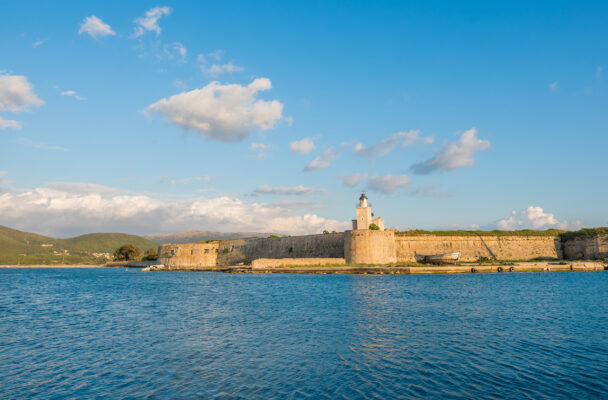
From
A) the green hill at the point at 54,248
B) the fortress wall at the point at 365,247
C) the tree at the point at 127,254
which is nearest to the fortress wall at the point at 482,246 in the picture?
the fortress wall at the point at 365,247

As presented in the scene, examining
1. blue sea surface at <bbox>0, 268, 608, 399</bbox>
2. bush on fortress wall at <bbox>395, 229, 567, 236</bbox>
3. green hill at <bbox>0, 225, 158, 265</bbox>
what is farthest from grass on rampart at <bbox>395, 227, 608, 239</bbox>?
green hill at <bbox>0, 225, 158, 265</bbox>

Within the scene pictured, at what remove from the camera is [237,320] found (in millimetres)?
14867

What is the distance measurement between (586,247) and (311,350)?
55.6 meters

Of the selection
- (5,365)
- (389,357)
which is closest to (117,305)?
(5,365)

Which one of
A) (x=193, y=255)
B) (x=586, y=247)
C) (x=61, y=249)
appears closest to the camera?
(x=586, y=247)

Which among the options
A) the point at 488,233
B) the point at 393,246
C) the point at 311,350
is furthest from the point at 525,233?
the point at 311,350

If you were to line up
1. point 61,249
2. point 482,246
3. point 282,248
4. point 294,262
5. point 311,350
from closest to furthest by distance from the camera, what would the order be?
point 311,350
point 294,262
point 482,246
point 282,248
point 61,249

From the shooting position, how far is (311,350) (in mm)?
10250

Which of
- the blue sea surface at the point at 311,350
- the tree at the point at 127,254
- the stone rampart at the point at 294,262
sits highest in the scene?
the tree at the point at 127,254

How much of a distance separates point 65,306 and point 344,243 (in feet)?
106

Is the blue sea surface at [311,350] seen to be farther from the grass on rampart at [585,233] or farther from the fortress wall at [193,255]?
the fortress wall at [193,255]

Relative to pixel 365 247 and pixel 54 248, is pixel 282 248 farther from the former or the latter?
pixel 54 248

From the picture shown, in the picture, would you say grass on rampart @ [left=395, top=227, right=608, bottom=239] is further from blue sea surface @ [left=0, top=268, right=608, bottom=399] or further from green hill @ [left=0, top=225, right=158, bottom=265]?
green hill @ [left=0, top=225, right=158, bottom=265]

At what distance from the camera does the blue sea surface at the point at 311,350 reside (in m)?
7.52
